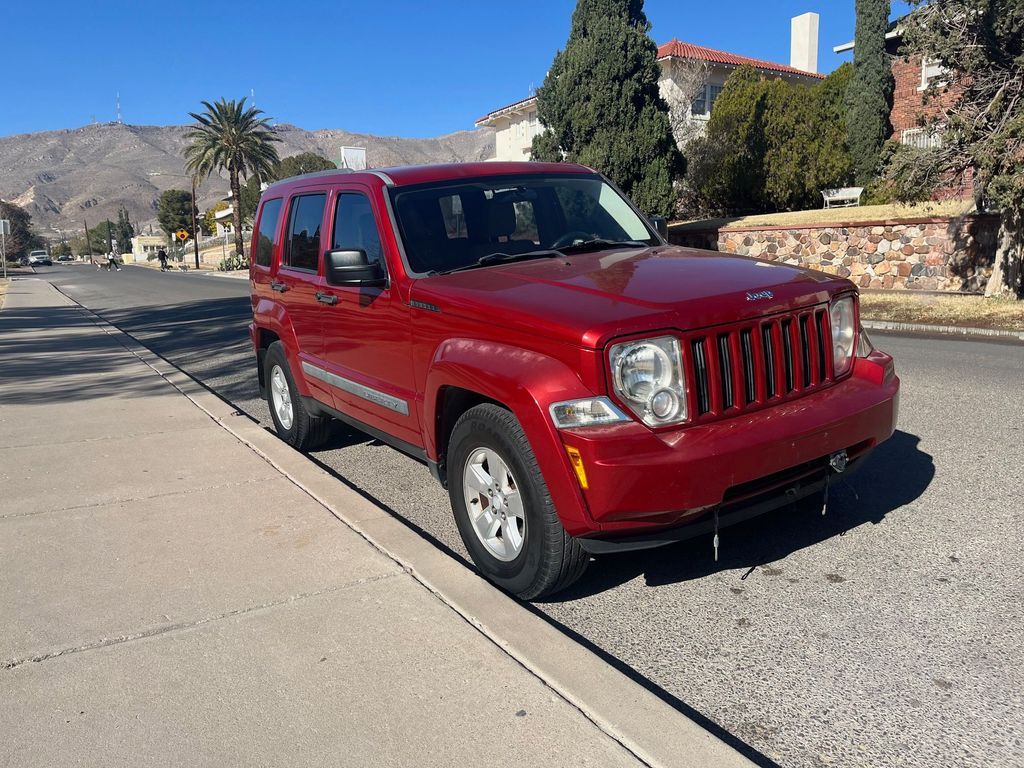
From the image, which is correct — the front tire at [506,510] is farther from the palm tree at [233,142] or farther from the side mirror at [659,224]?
the palm tree at [233,142]

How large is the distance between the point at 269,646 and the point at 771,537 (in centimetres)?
250

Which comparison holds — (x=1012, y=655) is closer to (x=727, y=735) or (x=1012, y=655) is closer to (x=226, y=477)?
(x=727, y=735)

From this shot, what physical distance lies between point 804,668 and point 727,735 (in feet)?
1.75

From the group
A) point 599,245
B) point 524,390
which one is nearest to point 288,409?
point 599,245

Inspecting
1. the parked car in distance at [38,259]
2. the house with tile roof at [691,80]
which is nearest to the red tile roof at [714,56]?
the house with tile roof at [691,80]

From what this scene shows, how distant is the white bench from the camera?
26.1 m

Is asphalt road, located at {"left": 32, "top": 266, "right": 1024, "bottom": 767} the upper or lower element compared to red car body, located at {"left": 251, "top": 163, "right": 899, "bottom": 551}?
lower

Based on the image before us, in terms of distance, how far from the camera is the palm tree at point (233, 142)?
54.7 m

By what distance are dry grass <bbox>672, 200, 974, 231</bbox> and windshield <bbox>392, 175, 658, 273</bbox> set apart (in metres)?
14.0

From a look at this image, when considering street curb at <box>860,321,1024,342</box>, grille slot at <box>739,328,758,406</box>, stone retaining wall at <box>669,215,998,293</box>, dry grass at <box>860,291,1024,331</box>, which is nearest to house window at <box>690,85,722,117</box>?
stone retaining wall at <box>669,215,998,293</box>

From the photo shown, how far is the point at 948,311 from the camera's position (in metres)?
14.3

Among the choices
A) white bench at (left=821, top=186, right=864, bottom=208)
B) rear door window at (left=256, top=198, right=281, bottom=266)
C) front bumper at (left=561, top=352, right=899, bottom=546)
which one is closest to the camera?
front bumper at (left=561, top=352, right=899, bottom=546)

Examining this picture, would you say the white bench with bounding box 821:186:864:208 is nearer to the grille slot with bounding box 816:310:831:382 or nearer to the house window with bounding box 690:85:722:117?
the house window with bounding box 690:85:722:117

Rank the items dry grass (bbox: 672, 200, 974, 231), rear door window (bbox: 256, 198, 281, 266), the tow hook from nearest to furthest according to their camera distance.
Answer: the tow hook < rear door window (bbox: 256, 198, 281, 266) < dry grass (bbox: 672, 200, 974, 231)
